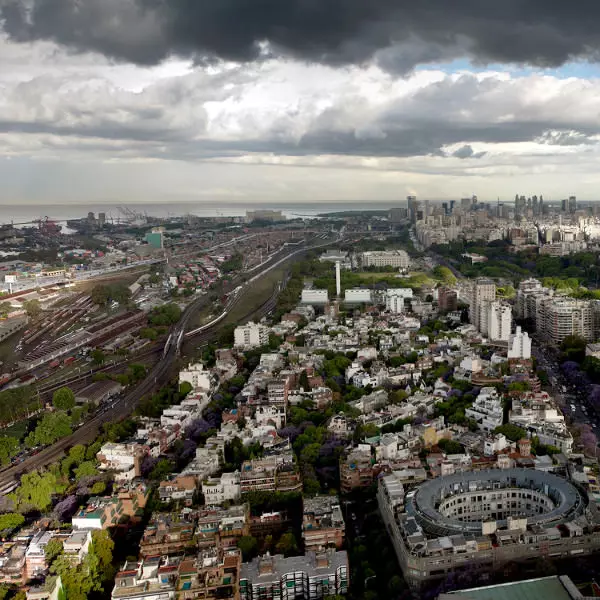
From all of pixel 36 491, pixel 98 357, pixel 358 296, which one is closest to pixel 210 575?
pixel 36 491

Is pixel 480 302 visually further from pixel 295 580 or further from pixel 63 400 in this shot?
pixel 295 580

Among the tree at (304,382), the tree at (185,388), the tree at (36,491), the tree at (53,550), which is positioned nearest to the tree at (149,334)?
the tree at (185,388)

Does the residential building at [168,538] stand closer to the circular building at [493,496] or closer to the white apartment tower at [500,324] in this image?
the circular building at [493,496]

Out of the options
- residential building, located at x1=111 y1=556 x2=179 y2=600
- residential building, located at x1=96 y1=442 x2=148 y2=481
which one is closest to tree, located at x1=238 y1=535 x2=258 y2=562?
residential building, located at x1=111 y1=556 x2=179 y2=600

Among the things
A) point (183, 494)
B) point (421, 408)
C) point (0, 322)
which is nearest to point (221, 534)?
point (183, 494)

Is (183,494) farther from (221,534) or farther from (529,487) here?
(529,487)
